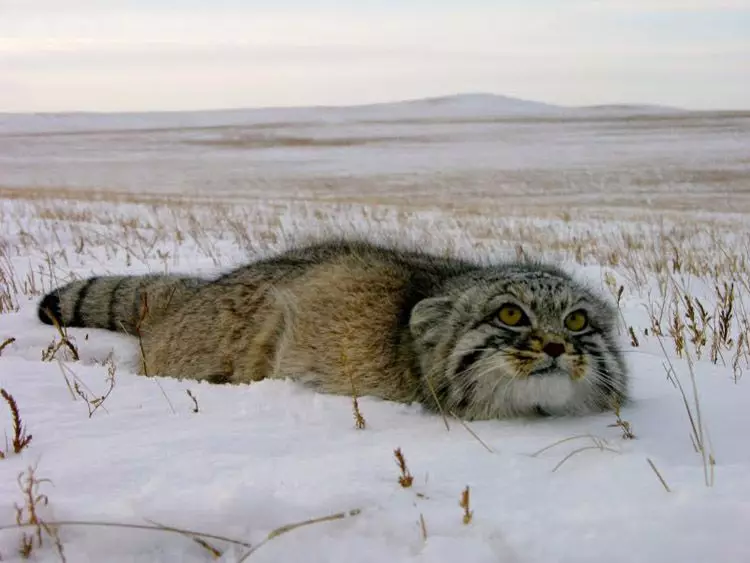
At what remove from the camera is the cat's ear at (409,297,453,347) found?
4.59 m

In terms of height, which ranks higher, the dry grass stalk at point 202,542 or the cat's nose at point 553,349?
the cat's nose at point 553,349

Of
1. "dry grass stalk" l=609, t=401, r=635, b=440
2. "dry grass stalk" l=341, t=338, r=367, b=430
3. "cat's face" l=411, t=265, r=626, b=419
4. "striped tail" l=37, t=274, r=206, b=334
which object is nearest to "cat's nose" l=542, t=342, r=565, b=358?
"cat's face" l=411, t=265, r=626, b=419

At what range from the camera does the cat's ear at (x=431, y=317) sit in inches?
181

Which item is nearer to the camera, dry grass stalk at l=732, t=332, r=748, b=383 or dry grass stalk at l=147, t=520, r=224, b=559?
dry grass stalk at l=147, t=520, r=224, b=559

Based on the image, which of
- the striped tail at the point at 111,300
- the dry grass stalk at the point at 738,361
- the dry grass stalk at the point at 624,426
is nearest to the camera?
the dry grass stalk at the point at 624,426

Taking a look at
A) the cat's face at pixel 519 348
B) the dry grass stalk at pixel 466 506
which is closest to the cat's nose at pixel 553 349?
the cat's face at pixel 519 348

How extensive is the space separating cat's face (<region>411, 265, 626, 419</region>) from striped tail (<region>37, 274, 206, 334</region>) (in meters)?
2.69

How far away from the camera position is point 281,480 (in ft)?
9.84

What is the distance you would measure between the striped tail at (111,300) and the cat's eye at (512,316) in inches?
119

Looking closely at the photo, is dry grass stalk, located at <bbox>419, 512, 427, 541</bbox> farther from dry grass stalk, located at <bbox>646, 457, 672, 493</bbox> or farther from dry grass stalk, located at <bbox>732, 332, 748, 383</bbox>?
dry grass stalk, located at <bbox>732, 332, 748, 383</bbox>

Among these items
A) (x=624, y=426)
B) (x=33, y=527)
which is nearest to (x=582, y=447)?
(x=624, y=426)

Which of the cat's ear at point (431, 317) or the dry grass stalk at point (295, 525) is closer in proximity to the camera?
the dry grass stalk at point (295, 525)

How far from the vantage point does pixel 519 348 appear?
4.03 m

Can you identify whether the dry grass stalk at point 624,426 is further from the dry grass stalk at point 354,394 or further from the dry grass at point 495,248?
the dry grass stalk at point 354,394
